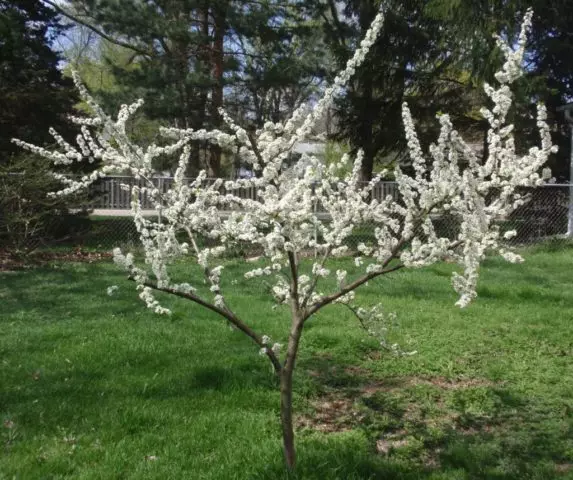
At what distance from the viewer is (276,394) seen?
413 cm

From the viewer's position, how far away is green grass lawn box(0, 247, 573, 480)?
123 inches

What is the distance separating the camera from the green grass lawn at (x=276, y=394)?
3.14m

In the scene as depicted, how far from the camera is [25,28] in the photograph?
14094 mm

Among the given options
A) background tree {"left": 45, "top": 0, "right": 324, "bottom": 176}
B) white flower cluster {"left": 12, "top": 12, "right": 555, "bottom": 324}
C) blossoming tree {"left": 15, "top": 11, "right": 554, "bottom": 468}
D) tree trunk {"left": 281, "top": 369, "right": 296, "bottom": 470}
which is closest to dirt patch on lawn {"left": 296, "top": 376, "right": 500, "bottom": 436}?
tree trunk {"left": 281, "top": 369, "right": 296, "bottom": 470}

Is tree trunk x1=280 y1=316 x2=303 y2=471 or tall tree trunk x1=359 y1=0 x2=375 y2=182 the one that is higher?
tall tree trunk x1=359 y1=0 x2=375 y2=182

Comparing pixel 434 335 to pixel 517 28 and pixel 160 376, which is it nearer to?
pixel 160 376

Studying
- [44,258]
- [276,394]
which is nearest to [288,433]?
[276,394]

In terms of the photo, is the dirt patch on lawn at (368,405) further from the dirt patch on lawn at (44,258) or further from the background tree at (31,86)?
the background tree at (31,86)

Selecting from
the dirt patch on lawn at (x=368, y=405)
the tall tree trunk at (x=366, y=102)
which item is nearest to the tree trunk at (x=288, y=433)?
the dirt patch on lawn at (x=368, y=405)

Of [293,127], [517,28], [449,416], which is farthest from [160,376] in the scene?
[517,28]

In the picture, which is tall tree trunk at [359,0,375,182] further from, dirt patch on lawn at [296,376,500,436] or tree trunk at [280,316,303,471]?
tree trunk at [280,316,303,471]

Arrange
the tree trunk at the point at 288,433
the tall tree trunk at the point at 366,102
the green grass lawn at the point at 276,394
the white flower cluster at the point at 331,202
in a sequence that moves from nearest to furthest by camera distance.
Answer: the white flower cluster at the point at 331,202 → the tree trunk at the point at 288,433 → the green grass lawn at the point at 276,394 → the tall tree trunk at the point at 366,102

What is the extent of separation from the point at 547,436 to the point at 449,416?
593mm

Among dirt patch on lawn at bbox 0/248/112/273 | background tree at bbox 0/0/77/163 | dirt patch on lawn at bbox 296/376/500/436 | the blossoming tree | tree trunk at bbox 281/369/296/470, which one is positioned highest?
background tree at bbox 0/0/77/163
